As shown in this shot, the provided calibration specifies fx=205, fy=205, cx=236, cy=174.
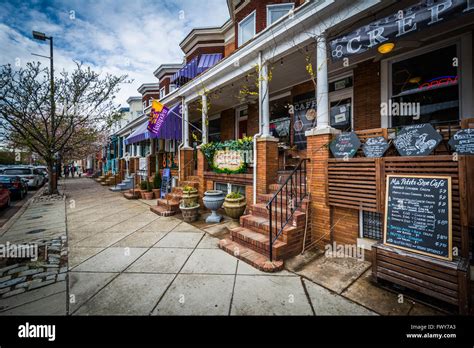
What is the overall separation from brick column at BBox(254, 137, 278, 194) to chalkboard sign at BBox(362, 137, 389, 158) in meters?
2.42

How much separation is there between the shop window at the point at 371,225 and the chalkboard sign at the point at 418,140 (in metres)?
1.26

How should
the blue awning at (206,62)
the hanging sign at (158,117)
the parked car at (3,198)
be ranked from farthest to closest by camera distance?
the blue awning at (206,62) → the hanging sign at (158,117) → the parked car at (3,198)

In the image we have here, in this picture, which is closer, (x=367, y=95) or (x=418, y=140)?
(x=418, y=140)

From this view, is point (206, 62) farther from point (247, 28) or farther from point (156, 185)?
point (156, 185)

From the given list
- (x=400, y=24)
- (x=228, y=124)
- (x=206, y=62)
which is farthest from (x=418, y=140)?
(x=206, y=62)

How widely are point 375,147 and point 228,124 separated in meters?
8.29

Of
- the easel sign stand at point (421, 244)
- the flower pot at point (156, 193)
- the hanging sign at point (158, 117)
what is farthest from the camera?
the flower pot at point (156, 193)

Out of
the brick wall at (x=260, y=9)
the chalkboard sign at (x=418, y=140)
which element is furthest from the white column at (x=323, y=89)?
the brick wall at (x=260, y=9)

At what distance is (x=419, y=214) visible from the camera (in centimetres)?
295

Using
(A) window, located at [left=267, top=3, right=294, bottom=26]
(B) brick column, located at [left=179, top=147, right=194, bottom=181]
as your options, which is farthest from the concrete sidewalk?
(A) window, located at [left=267, top=3, right=294, bottom=26]

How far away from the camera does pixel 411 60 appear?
5.30m

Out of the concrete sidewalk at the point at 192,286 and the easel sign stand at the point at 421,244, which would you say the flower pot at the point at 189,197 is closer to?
the concrete sidewalk at the point at 192,286

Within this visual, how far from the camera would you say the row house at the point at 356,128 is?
290 centimetres
